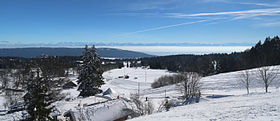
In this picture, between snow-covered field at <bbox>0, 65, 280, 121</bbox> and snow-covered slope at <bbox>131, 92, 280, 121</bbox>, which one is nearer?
snow-covered slope at <bbox>131, 92, 280, 121</bbox>

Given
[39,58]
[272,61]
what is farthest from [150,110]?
[272,61]

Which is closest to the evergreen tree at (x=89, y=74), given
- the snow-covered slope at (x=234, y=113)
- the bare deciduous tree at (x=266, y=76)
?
the snow-covered slope at (x=234, y=113)

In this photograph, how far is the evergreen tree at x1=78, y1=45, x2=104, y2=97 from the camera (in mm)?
27500

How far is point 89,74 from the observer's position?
90.8 feet

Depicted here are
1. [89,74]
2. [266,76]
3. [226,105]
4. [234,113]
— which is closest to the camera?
[234,113]

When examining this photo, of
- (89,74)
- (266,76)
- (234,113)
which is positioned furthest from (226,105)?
(266,76)

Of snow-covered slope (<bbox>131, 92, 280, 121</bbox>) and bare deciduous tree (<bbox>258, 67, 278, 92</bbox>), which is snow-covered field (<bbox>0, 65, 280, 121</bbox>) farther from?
bare deciduous tree (<bbox>258, 67, 278, 92</bbox>)

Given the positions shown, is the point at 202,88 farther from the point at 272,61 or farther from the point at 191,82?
the point at 272,61

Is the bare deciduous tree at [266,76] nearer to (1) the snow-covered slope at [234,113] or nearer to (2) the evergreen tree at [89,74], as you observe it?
(1) the snow-covered slope at [234,113]


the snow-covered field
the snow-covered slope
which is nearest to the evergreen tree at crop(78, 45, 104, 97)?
the snow-covered field

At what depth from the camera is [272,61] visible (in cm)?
5256

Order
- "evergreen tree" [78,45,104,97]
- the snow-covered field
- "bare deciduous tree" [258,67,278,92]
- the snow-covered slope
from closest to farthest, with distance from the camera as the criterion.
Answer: the snow-covered slope, the snow-covered field, "bare deciduous tree" [258,67,278,92], "evergreen tree" [78,45,104,97]

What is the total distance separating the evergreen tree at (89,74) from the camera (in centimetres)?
2750

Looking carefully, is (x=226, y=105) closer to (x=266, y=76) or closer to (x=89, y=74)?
(x=89, y=74)
